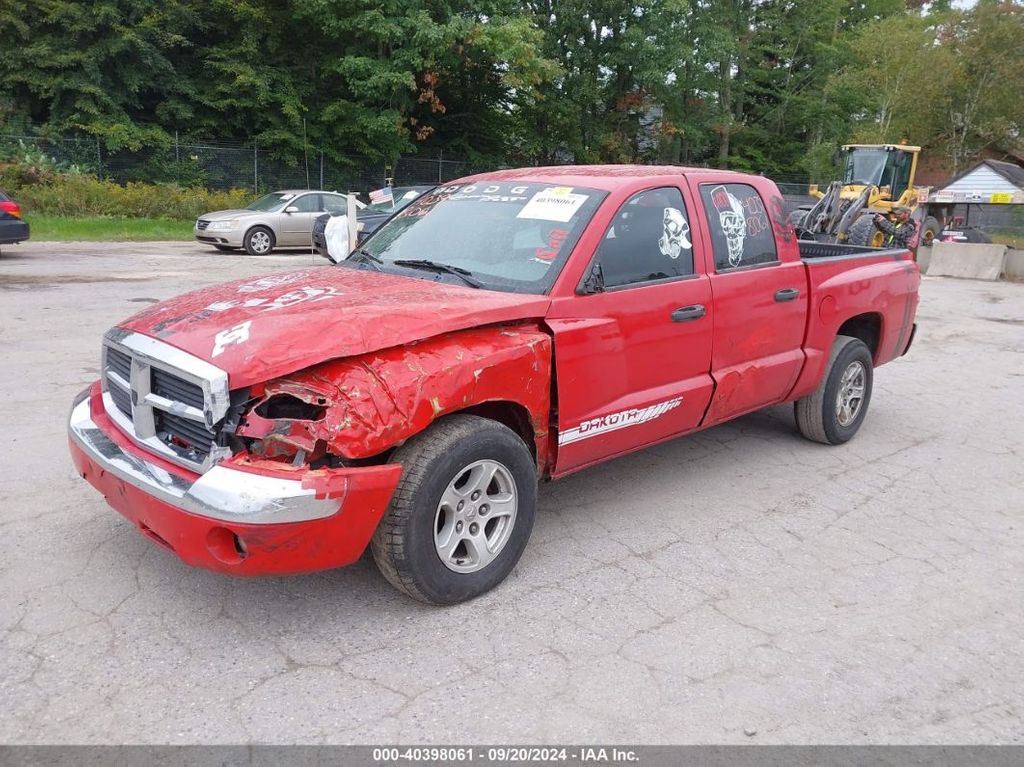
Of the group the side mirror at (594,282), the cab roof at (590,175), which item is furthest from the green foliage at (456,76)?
the side mirror at (594,282)

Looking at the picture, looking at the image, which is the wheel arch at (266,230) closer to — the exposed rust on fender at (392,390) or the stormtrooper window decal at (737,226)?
the stormtrooper window decal at (737,226)

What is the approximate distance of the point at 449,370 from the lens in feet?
10.8

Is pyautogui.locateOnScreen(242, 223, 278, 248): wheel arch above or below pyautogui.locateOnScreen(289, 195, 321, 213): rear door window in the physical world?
below

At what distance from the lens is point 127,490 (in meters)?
3.23

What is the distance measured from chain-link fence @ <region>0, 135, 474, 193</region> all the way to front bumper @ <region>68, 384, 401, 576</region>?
81.1 ft

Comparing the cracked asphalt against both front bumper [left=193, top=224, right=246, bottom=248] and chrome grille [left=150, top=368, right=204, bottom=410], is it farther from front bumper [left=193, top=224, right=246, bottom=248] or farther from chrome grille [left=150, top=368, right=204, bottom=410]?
front bumper [left=193, top=224, right=246, bottom=248]

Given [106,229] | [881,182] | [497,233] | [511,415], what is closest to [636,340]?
[511,415]

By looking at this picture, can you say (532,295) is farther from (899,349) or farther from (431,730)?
(899,349)

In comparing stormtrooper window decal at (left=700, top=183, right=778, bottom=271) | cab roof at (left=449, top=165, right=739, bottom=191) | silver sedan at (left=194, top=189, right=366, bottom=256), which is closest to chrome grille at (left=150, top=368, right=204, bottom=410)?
cab roof at (left=449, top=165, right=739, bottom=191)

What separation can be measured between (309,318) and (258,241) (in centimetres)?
1614

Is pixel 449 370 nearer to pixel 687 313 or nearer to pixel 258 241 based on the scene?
pixel 687 313

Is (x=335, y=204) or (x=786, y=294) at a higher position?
(x=786, y=294)

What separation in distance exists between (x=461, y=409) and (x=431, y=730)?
125 cm

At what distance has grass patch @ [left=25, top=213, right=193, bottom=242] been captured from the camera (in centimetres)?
1953
